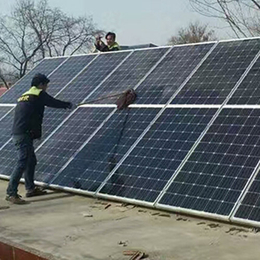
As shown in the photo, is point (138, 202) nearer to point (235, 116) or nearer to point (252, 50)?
point (235, 116)

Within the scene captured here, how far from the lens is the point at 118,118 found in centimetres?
870

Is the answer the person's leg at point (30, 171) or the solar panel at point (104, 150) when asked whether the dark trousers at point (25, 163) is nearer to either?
the person's leg at point (30, 171)

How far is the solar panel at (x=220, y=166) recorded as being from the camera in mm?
6324

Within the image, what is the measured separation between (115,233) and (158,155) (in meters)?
1.71

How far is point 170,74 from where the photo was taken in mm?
9031

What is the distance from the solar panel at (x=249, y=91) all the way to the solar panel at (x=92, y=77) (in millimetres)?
3193

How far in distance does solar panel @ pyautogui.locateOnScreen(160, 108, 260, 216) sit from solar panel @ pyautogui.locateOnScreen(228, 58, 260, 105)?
0.59 ft

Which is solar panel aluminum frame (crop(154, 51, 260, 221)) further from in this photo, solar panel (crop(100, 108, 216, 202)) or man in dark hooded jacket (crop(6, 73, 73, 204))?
man in dark hooded jacket (crop(6, 73, 73, 204))

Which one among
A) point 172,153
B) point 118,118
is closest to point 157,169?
point 172,153

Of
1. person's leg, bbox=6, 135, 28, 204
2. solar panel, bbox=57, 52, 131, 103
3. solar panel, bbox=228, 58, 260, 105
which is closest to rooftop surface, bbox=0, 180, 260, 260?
person's leg, bbox=6, 135, 28, 204

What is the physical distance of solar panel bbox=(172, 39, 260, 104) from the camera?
7.95 metres

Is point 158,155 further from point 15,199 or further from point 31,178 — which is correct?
point 15,199

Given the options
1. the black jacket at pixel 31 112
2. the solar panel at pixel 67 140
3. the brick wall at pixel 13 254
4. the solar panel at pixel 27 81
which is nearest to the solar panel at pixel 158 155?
the solar panel at pixel 67 140

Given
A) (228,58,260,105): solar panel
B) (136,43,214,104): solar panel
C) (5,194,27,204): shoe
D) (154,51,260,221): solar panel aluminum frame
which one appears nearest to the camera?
(154,51,260,221): solar panel aluminum frame
